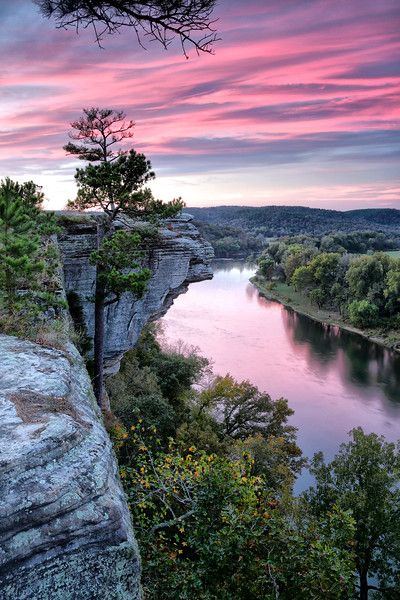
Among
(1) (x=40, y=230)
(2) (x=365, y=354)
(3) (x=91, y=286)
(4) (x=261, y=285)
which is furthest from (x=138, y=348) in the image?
(4) (x=261, y=285)

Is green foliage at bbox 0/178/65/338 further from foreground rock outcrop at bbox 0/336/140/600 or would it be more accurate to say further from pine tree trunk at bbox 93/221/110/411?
pine tree trunk at bbox 93/221/110/411

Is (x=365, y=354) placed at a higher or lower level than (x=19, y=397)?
lower

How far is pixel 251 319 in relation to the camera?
2159 inches

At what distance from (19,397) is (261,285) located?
244ft

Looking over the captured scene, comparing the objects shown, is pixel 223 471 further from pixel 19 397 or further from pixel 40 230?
pixel 40 230

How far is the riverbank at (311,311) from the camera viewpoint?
49.4m

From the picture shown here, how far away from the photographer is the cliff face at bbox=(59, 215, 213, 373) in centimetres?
1656

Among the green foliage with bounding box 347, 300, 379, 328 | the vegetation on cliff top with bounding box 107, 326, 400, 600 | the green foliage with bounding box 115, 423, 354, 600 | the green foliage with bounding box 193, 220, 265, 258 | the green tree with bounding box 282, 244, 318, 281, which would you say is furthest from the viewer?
the green foliage with bounding box 193, 220, 265, 258

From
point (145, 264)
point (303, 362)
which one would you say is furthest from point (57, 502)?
point (303, 362)

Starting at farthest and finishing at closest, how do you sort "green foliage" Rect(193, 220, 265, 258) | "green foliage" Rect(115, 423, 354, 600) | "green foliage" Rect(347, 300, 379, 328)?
"green foliage" Rect(193, 220, 265, 258) → "green foliage" Rect(347, 300, 379, 328) → "green foliage" Rect(115, 423, 354, 600)

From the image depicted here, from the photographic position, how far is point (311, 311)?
61.8 m

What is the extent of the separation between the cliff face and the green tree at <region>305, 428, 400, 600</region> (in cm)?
843

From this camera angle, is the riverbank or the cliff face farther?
the riverbank

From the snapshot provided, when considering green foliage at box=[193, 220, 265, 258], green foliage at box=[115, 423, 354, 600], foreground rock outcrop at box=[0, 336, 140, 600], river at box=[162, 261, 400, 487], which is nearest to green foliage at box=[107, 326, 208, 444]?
river at box=[162, 261, 400, 487]
